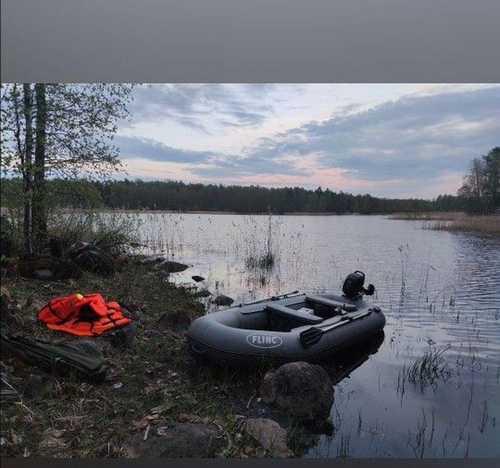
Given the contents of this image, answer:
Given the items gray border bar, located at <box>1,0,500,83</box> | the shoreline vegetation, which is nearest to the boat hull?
the shoreline vegetation

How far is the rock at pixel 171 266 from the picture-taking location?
3.12 m

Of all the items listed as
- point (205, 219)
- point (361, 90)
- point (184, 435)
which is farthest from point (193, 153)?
point (184, 435)

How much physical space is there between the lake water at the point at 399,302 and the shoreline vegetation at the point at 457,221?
0.18 ft

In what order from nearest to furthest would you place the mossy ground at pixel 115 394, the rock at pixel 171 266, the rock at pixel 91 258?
the mossy ground at pixel 115 394 < the rock at pixel 91 258 < the rock at pixel 171 266

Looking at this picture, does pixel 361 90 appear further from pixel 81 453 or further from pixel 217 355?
pixel 81 453

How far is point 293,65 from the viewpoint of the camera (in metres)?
2.08

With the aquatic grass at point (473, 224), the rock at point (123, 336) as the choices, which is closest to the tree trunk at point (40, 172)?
the rock at point (123, 336)

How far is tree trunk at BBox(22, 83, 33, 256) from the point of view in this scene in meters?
2.04

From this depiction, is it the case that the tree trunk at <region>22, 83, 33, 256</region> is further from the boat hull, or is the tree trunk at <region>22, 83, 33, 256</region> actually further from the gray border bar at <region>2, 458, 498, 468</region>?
the boat hull

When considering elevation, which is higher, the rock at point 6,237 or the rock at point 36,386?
the rock at point 6,237

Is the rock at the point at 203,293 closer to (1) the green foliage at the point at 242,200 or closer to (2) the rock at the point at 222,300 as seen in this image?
(2) the rock at the point at 222,300

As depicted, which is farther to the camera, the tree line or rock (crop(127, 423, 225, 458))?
the tree line

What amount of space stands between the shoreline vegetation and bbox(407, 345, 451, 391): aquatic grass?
2.18ft

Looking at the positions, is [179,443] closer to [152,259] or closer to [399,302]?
[152,259]
